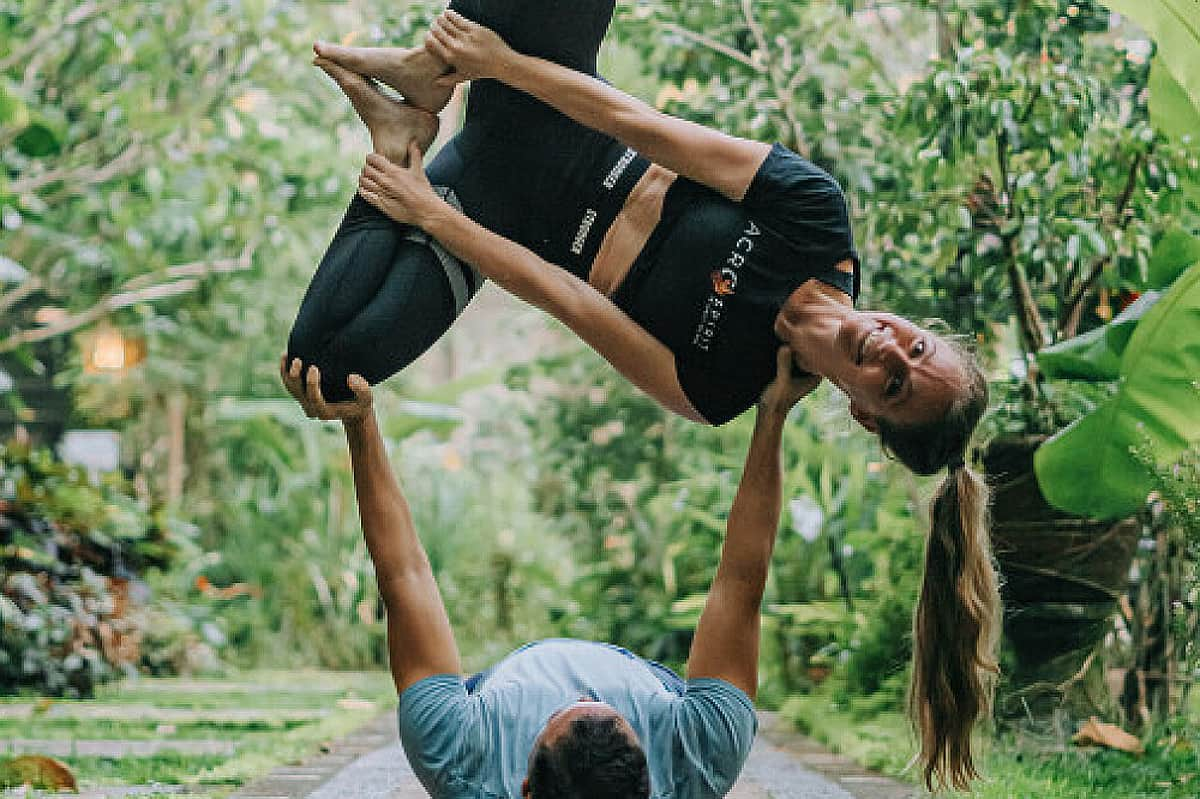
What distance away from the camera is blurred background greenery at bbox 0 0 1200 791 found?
149 inches

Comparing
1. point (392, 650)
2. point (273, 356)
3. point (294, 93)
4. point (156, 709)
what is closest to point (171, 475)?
point (273, 356)

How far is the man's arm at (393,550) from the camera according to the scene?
217cm

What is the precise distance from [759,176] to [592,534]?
14.6 ft

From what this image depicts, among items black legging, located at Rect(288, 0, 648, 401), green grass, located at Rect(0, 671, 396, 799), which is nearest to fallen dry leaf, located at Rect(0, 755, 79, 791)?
green grass, located at Rect(0, 671, 396, 799)

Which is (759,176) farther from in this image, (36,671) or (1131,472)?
(36,671)

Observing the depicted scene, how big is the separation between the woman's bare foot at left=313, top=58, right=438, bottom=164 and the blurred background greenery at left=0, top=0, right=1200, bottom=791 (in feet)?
2.69

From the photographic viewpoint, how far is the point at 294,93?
20.7ft

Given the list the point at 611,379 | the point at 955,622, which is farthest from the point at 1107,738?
the point at 611,379

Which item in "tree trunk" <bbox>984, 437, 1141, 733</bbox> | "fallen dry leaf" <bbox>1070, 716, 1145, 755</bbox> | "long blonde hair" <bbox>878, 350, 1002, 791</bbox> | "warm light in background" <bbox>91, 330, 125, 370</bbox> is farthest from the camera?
"warm light in background" <bbox>91, 330, 125, 370</bbox>

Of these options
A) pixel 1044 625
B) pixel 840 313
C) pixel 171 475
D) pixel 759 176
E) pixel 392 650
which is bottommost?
pixel 171 475

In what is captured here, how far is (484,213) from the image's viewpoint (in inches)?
92.2

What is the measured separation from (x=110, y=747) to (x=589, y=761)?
2569mm

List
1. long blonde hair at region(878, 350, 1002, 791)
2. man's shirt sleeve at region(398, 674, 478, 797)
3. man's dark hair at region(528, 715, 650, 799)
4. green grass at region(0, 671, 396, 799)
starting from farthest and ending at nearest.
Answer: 1. green grass at region(0, 671, 396, 799)
2. long blonde hair at region(878, 350, 1002, 791)
3. man's shirt sleeve at region(398, 674, 478, 797)
4. man's dark hair at region(528, 715, 650, 799)

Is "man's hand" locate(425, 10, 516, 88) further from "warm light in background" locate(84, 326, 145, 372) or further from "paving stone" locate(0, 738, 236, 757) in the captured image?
"warm light in background" locate(84, 326, 145, 372)
